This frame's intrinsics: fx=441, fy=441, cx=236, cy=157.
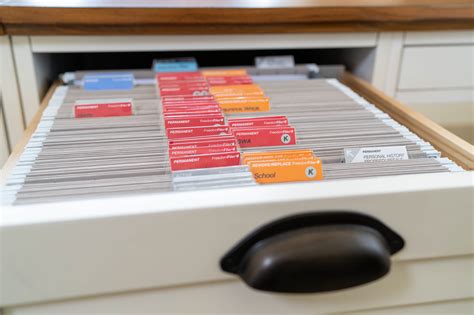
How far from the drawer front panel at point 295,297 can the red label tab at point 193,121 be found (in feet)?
0.59

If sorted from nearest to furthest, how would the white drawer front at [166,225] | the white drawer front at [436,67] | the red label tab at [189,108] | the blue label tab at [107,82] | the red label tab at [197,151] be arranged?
1. the white drawer front at [166,225]
2. the red label tab at [197,151]
3. the red label tab at [189,108]
4. the blue label tab at [107,82]
5. the white drawer front at [436,67]

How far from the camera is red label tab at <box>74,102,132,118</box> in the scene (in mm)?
516

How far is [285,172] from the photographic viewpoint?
15.3 inches

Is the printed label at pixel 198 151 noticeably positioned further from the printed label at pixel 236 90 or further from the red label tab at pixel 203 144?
the printed label at pixel 236 90

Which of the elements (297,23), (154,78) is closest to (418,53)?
(297,23)

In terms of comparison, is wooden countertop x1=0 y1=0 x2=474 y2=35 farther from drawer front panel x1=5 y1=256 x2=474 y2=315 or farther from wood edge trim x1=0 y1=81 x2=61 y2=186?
drawer front panel x1=5 y1=256 x2=474 y2=315

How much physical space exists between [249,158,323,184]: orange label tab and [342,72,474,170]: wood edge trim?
16 cm

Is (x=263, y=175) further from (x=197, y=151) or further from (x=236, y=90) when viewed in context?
(x=236, y=90)

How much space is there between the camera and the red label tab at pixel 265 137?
1.48 ft

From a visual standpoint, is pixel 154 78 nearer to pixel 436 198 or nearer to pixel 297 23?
pixel 297 23

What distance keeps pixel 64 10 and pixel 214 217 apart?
413mm

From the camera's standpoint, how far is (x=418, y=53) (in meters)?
0.71

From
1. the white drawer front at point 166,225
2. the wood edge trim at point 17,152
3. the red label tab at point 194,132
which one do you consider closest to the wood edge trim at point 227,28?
the wood edge trim at point 17,152

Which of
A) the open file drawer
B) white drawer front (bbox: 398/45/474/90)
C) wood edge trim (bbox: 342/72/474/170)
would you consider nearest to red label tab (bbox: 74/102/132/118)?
the open file drawer
